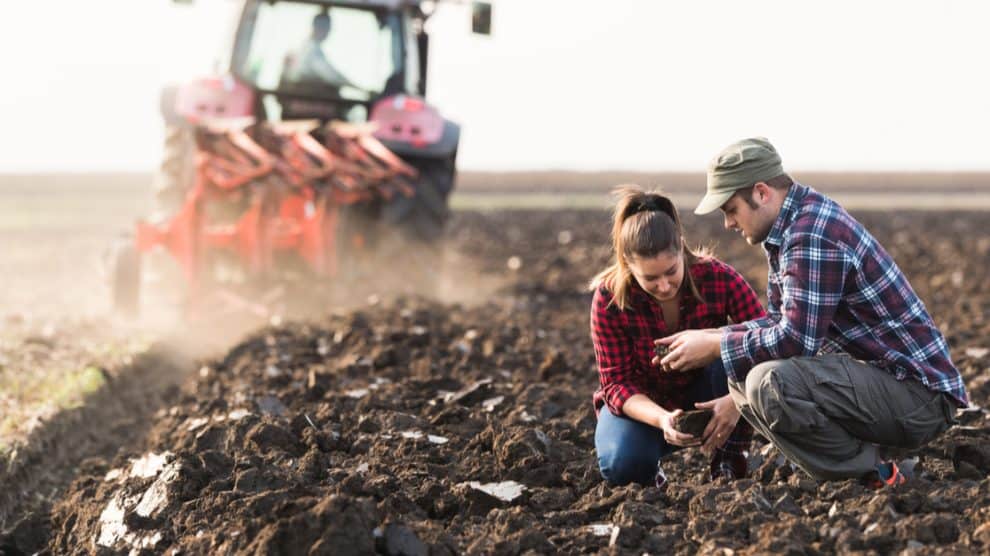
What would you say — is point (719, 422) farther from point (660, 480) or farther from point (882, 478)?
point (882, 478)

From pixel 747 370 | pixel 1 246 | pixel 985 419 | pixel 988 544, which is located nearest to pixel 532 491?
pixel 747 370

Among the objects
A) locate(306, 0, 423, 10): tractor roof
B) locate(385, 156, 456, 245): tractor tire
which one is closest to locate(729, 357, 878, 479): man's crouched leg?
locate(385, 156, 456, 245): tractor tire

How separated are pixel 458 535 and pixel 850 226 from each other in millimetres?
1538

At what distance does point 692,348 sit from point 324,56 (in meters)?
6.57

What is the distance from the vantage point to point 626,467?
4.23 metres

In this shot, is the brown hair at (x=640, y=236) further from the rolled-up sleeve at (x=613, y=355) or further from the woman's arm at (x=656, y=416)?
the woman's arm at (x=656, y=416)

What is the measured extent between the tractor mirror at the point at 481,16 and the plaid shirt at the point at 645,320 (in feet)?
17.6

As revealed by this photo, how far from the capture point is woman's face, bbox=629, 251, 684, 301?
3.98 meters

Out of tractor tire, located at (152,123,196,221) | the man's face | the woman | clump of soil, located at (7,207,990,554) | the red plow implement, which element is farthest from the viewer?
tractor tire, located at (152,123,196,221)

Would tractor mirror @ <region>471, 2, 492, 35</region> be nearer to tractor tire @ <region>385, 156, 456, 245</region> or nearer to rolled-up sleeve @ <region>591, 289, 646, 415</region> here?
tractor tire @ <region>385, 156, 456, 245</region>

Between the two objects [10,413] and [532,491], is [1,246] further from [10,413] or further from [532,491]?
[532,491]

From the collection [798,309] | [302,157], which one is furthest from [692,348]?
[302,157]

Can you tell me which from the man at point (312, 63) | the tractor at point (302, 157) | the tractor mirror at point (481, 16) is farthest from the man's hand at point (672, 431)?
the man at point (312, 63)

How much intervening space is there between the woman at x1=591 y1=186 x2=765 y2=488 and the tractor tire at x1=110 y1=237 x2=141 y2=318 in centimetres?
565
